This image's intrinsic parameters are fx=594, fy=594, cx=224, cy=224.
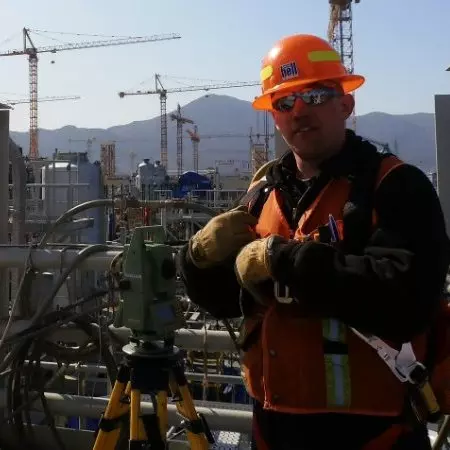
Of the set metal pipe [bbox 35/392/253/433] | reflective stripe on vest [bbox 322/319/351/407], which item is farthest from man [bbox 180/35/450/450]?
metal pipe [bbox 35/392/253/433]

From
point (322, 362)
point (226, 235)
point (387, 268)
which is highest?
point (226, 235)

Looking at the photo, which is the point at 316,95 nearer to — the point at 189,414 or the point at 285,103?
the point at 285,103

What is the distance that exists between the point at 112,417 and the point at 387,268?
4.35ft

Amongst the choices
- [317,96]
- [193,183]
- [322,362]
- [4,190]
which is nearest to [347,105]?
[317,96]

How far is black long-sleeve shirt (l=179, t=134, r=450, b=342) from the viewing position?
5.65 feet

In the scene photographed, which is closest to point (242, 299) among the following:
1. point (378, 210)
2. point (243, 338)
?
point (243, 338)

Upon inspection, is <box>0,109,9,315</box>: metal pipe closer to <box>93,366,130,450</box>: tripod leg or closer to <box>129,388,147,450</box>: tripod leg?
<box>93,366,130,450</box>: tripod leg

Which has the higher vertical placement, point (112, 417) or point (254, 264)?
point (254, 264)

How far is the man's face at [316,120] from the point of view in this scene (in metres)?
2.05

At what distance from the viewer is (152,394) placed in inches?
94.8

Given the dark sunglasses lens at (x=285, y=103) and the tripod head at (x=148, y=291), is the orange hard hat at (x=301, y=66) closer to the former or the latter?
the dark sunglasses lens at (x=285, y=103)

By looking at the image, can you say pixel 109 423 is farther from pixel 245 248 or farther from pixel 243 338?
pixel 245 248

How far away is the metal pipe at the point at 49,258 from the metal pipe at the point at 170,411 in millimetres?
789

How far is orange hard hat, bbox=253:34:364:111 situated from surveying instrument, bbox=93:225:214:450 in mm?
798
